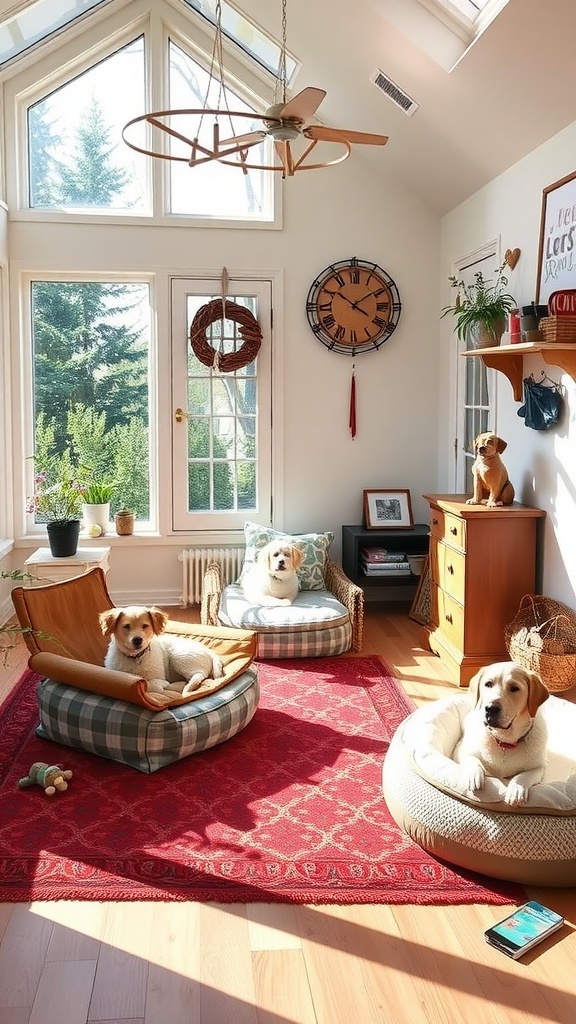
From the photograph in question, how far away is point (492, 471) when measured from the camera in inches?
175

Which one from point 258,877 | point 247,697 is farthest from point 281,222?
point 258,877

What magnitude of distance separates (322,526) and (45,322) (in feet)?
7.83

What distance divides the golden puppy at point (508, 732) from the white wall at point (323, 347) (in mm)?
3470

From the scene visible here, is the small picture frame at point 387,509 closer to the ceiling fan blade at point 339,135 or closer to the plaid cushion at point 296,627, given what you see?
the plaid cushion at point 296,627

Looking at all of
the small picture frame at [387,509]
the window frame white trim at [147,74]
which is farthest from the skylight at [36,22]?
the small picture frame at [387,509]

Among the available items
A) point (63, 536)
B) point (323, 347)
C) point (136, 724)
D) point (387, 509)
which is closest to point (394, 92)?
point (323, 347)

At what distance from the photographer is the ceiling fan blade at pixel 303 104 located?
2910mm

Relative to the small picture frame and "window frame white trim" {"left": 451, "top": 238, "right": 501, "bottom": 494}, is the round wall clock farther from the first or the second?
the small picture frame

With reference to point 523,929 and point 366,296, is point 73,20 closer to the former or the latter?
point 366,296

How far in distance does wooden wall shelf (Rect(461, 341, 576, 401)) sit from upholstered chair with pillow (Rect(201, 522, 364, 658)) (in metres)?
1.47

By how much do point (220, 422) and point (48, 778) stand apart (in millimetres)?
3265

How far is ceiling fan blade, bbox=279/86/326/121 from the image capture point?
291 cm

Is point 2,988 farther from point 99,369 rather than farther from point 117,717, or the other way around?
point 99,369

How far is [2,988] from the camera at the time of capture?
2.14 m
